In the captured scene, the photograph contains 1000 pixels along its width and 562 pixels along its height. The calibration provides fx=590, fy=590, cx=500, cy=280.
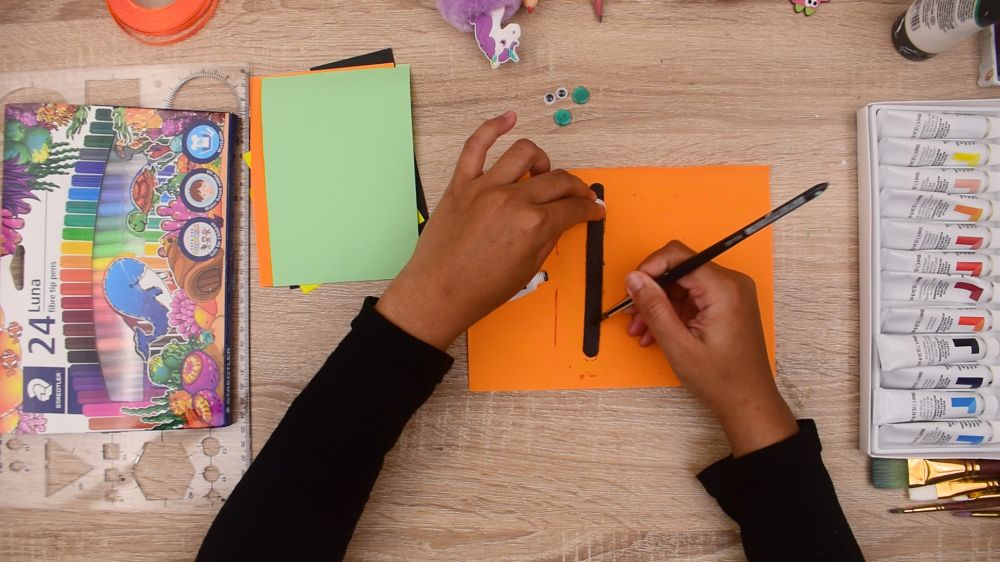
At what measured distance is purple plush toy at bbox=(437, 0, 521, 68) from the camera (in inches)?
24.7

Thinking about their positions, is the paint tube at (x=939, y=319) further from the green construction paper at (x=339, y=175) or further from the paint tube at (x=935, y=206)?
the green construction paper at (x=339, y=175)

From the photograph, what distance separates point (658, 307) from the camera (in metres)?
0.59

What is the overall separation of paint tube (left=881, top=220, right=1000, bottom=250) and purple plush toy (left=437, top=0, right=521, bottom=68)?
0.45m

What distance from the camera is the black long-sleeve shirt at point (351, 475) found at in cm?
54

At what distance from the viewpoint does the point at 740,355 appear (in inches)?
23.3

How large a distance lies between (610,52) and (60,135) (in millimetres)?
621

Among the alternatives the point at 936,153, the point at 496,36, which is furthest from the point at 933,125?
the point at 496,36

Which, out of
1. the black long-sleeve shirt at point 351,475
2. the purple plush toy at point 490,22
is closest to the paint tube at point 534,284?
the black long-sleeve shirt at point 351,475

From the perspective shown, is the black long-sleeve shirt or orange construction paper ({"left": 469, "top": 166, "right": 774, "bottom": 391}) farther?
orange construction paper ({"left": 469, "top": 166, "right": 774, "bottom": 391})

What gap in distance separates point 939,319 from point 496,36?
0.56m

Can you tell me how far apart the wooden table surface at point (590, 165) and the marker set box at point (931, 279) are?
1.1 inches

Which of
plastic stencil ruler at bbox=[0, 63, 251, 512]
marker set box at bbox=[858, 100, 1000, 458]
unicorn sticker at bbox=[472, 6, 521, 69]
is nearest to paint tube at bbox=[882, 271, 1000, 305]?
marker set box at bbox=[858, 100, 1000, 458]

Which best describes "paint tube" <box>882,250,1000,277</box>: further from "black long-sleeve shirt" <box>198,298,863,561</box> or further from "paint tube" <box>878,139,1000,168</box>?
"black long-sleeve shirt" <box>198,298,863,561</box>

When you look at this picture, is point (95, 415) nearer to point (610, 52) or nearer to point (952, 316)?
point (610, 52)
